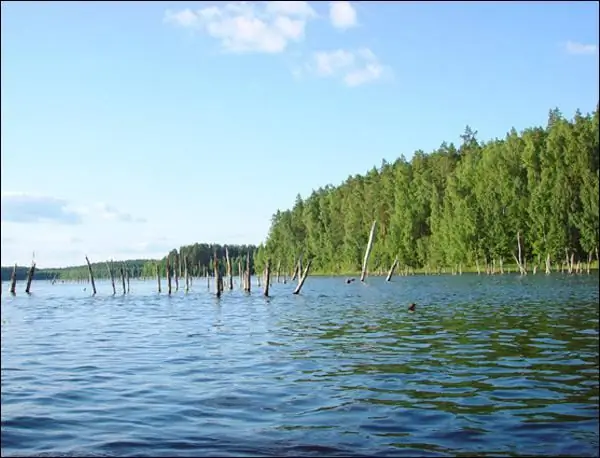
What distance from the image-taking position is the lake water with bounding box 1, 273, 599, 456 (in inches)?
435

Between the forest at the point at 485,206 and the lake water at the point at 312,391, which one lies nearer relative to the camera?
the lake water at the point at 312,391

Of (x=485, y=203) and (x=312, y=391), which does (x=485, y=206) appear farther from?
(x=312, y=391)

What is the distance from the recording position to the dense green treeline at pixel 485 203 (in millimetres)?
106125

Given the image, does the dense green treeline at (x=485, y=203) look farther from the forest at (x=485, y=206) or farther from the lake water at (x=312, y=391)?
the lake water at (x=312, y=391)

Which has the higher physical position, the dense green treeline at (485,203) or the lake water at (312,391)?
the dense green treeline at (485,203)

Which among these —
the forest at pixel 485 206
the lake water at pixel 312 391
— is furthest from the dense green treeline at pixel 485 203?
the lake water at pixel 312 391

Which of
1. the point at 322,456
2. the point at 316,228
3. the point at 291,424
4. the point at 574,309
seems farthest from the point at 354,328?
the point at 316,228

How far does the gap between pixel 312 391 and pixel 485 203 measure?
109 metres

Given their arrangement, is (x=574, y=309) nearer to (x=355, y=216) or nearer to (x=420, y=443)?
(x=420, y=443)

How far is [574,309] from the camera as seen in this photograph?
36812 millimetres

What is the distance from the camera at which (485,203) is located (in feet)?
391

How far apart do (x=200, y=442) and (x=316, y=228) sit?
177786 mm

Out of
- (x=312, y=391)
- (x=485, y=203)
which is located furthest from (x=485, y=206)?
(x=312, y=391)

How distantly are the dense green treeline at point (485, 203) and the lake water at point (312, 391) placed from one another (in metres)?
80.4
